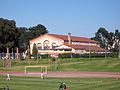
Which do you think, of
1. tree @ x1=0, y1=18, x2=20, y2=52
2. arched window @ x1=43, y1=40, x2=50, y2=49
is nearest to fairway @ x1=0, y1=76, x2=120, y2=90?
tree @ x1=0, y1=18, x2=20, y2=52

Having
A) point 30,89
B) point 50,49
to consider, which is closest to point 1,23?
point 50,49

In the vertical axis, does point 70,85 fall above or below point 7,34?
below

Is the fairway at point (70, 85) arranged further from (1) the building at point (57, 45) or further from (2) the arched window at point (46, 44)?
(2) the arched window at point (46, 44)

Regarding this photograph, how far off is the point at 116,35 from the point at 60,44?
5867 cm

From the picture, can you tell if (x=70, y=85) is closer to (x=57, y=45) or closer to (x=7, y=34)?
(x=7, y=34)

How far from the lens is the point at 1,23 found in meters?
128

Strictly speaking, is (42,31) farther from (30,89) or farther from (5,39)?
(30,89)

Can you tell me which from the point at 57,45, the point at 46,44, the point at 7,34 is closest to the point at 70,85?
the point at 7,34

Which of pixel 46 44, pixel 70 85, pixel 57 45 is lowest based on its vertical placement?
pixel 70 85

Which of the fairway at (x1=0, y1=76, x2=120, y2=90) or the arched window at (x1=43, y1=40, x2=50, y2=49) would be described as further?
the arched window at (x1=43, y1=40, x2=50, y2=49)

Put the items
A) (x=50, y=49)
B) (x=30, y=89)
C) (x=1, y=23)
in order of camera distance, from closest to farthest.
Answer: (x=30, y=89)
(x=1, y=23)
(x=50, y=49)

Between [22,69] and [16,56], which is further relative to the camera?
[16,56]

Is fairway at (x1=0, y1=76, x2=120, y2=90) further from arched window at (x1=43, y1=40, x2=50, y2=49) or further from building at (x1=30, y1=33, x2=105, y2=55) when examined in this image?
arched window at (x1=43, y1=40, x2=50, y2=49)

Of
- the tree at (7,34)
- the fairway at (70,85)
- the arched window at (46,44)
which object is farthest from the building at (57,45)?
the fairway at (70,85)
